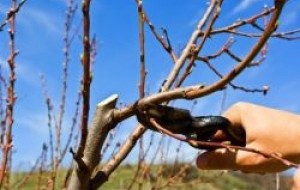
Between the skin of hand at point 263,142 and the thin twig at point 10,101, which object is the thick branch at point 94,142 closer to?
the skin of hand at point 263,142

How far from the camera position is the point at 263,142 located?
1.26m

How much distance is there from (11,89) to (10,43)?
0.64 feet

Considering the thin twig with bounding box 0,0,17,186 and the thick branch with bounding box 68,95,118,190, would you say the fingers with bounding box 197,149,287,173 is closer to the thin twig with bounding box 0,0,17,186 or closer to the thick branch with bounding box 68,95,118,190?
the thick branch with bounding box 68,95,118,190

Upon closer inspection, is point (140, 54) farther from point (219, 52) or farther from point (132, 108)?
point (219, 52)

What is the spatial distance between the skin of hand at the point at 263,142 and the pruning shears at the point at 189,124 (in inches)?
1.6

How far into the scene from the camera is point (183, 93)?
51.7 inches

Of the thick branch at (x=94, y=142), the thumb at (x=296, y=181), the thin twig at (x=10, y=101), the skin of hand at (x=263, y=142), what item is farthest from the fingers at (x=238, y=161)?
the thin twig at (x=10, y=101)

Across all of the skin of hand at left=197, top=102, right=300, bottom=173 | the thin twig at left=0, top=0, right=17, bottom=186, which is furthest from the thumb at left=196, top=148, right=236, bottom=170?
the thin twig at left=0, top=0, right=17, bottom=186

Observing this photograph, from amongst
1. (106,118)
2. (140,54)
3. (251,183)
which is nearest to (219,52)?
(140,54)

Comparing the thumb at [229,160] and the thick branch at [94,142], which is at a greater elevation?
the thick branch at [94,142]

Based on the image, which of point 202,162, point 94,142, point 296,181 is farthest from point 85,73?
point 296,181

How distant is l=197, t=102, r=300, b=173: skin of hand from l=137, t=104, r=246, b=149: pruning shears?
40mm

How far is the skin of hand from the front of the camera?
1.26m

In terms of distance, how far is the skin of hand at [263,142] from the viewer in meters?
1.26
